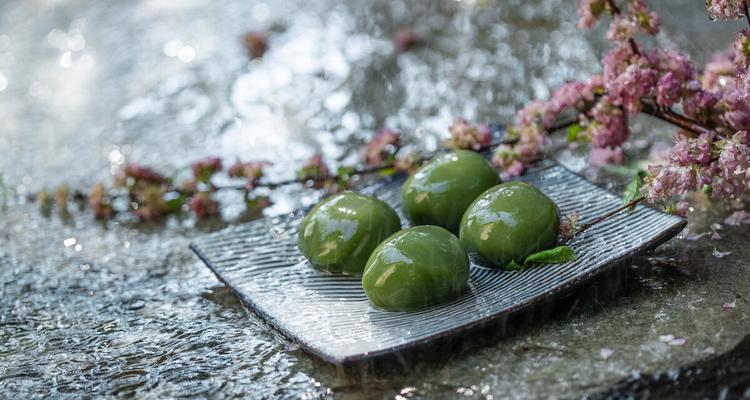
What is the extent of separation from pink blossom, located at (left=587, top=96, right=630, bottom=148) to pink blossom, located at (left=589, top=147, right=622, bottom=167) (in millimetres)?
350

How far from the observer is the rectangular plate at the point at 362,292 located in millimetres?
1546

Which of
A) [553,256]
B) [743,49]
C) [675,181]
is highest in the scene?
[743,49]

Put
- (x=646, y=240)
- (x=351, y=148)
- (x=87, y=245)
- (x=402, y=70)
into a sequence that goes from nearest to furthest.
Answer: (x=646, y=240) → (x=87, y=245) → (x=351, y=148) → (x=402, y=70)

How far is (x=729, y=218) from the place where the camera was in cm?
204

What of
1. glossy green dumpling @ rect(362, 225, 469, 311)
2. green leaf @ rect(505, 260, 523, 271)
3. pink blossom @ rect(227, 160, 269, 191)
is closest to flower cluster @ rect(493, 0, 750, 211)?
green leaf @ rect(505, 260, 523, 271)

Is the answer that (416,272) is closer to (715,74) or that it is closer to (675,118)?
(675,118)


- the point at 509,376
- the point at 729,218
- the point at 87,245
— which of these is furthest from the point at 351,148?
the point at 509,376

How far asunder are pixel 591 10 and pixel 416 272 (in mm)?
816

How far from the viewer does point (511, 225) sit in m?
1.73

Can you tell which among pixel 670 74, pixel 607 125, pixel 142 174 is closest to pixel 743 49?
pixel 670 74

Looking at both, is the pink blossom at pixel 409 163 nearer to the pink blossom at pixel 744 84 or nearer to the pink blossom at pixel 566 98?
the pink blossom at pixel 566 98

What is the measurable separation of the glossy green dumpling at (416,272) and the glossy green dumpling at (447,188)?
0.76 feet

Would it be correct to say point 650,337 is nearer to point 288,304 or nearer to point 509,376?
point 509,376

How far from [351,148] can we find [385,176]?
547 mm
